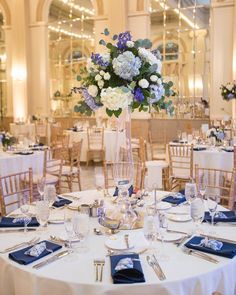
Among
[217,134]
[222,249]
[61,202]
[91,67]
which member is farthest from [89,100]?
[217,134]

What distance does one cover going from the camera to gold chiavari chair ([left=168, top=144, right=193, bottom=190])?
6035mm

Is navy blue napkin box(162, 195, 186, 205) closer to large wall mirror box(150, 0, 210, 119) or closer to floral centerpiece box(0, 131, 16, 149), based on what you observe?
floral centerpiece box(0, 131, 16, 149)

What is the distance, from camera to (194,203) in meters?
2.32

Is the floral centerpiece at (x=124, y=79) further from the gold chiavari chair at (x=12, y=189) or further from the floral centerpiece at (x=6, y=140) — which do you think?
Result: the floral centerpiece at (x=6, y=140)

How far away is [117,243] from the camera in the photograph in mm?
2262

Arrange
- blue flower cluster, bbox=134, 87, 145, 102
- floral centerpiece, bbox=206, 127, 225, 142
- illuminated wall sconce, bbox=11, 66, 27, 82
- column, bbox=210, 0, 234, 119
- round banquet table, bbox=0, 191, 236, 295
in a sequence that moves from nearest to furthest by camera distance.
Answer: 1. round banquet table, bbox=0, 191, 236, 295
2. blue flower cluster, bbox=134, 87, 145, 102
3. floral centerpiece, bbox=206, 127, 225, 142
4. column, bbox=210, 0, 234, 119
5. illuminated wall sconce, bbox=11, 66, 27, 82

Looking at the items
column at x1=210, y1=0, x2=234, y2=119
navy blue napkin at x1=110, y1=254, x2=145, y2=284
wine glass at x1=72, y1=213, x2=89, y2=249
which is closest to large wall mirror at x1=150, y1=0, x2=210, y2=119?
column at x1=210, y1=0, x2=234, y2=119

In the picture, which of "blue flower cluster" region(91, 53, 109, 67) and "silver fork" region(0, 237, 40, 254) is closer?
"silver fork" region(0, 237, 40, 254)

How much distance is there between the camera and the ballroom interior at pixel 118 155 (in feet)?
6.62

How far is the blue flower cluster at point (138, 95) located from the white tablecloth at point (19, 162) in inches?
142

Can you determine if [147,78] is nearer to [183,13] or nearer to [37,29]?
[183,13]

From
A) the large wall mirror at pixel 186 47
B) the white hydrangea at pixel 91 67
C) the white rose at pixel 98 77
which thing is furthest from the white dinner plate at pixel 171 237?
the large wall mirror at pixel 186 47

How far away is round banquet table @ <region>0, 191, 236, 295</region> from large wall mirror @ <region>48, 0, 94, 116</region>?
1286 centimetres

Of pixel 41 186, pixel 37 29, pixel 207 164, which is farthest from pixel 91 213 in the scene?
pixel 37 29
